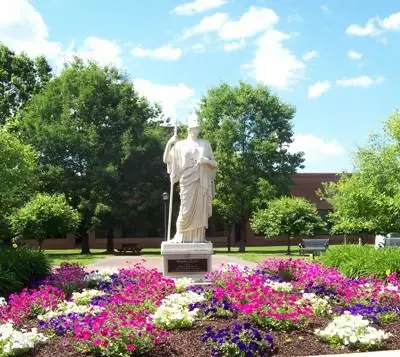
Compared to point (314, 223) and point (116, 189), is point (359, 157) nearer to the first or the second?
point (314, 223)

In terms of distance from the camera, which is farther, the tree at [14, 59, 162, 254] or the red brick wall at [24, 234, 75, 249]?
the red brick wall at [24, 234, 75, 249]

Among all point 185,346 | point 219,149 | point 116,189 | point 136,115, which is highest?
point 136,115

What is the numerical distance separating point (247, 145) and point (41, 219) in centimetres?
1588

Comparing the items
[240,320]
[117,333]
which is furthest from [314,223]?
[117,333]

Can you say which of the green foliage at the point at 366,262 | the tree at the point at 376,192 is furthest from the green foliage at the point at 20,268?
the tree at the point at 376,192

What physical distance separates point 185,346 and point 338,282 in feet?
16.0

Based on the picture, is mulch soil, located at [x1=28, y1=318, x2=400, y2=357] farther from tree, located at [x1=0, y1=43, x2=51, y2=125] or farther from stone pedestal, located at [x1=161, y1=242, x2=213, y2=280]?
tree, located at [x1=0, y1=43, x2=51, y2=125]

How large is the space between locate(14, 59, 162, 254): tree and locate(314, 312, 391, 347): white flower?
27.3m

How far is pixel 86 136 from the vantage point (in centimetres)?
3528

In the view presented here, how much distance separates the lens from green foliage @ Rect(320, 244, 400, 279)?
40.7 feet

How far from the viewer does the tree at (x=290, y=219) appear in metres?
32.0

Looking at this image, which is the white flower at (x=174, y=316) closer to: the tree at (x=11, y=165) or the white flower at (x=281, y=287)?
the white flower at (x=281, y=287)

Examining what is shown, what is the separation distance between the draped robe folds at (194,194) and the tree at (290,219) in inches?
774

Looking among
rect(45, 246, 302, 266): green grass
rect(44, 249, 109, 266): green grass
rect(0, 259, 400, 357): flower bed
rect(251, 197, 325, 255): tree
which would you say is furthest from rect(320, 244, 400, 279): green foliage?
rect(251, 197, 325, 255): tree
